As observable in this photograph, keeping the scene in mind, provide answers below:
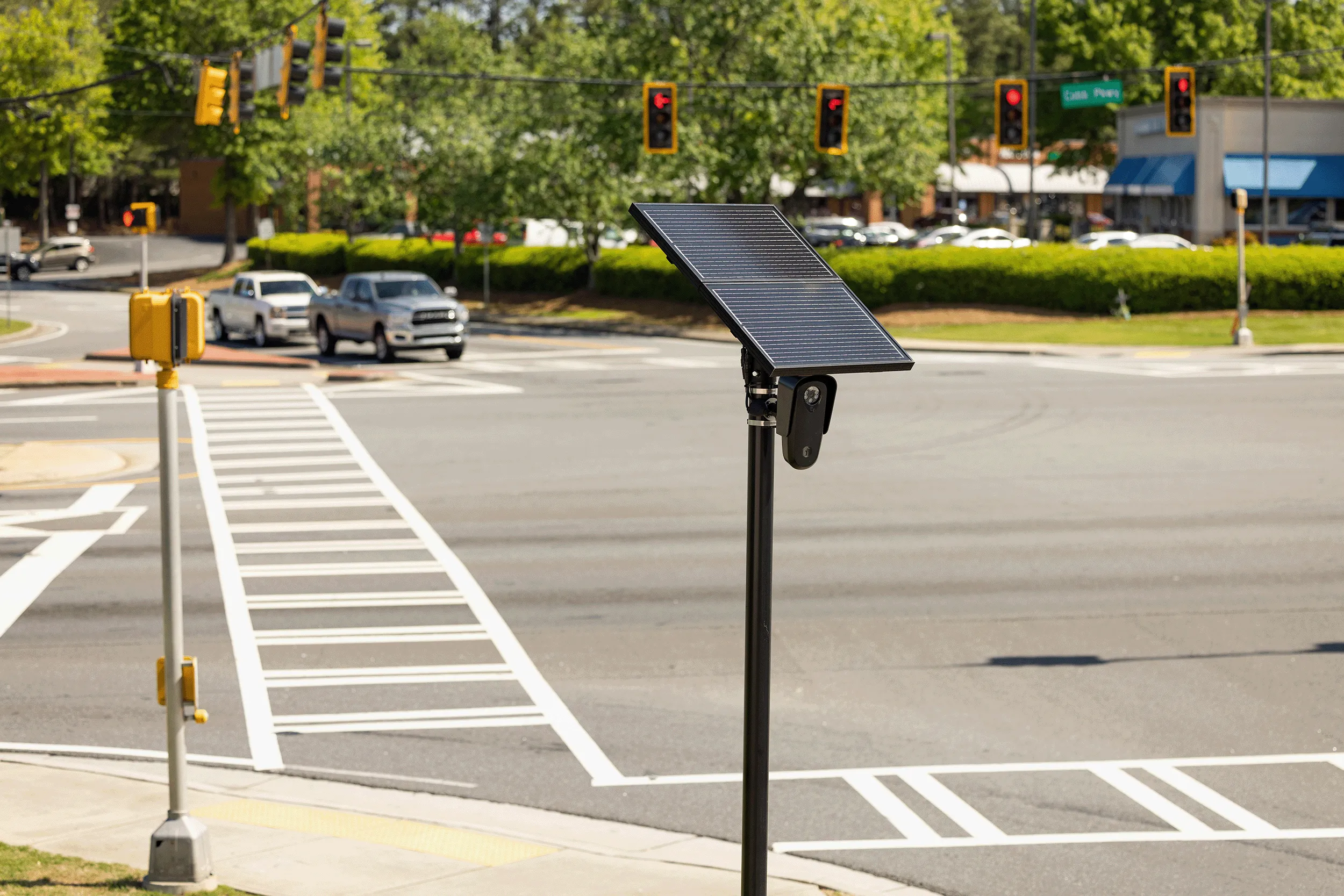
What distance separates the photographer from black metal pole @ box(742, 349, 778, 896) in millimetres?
5047

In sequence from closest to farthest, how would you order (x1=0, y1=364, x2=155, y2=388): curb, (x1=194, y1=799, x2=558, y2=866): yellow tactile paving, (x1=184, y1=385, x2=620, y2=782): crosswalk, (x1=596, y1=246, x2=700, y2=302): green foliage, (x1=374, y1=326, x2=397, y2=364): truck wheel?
1. (x1=194, y1=799, x2=558, y2=866): yellow tactile paving
2. (x1=184, y1=385, x2=620, y2=782): crosswalk
3. (x1=0, y1=364, x2=155, y2=388): curb
4. (x1=374, y1=326, x2=397, y2=364): truck wheel
5. (x1=596, y1=246, x2=700, y2=302): green foliage

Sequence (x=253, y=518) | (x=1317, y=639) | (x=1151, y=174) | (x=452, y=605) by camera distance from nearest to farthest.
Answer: (x=1317, y=639)
(x=452, y=605)
(x=253, y=518)
(x=1151, y=174)

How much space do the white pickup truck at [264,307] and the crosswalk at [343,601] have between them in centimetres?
1839

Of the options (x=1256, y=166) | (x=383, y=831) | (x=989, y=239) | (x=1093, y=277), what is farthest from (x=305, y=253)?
(x=383, y=831)

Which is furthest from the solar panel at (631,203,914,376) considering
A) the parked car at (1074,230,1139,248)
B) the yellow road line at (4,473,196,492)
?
the parked car at (1074,230,1139,248)

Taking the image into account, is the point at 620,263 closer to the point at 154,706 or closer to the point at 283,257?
the point at 283,257

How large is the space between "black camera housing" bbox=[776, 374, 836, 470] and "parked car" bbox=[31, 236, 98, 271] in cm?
7935

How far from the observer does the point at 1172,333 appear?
40156mm

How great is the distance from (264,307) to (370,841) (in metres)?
33.8

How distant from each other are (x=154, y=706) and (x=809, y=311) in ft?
21.8

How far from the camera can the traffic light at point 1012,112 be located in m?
35.5

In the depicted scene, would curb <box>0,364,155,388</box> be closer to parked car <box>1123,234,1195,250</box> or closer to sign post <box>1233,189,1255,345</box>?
sign post <box>1233,189,1255,345</box>

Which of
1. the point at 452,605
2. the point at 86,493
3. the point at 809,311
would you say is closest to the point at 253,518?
the point at 86,493

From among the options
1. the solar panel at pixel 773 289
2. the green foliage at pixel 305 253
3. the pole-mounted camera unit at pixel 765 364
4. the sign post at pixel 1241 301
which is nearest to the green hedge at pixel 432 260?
the green foliage at pixel 305 253
